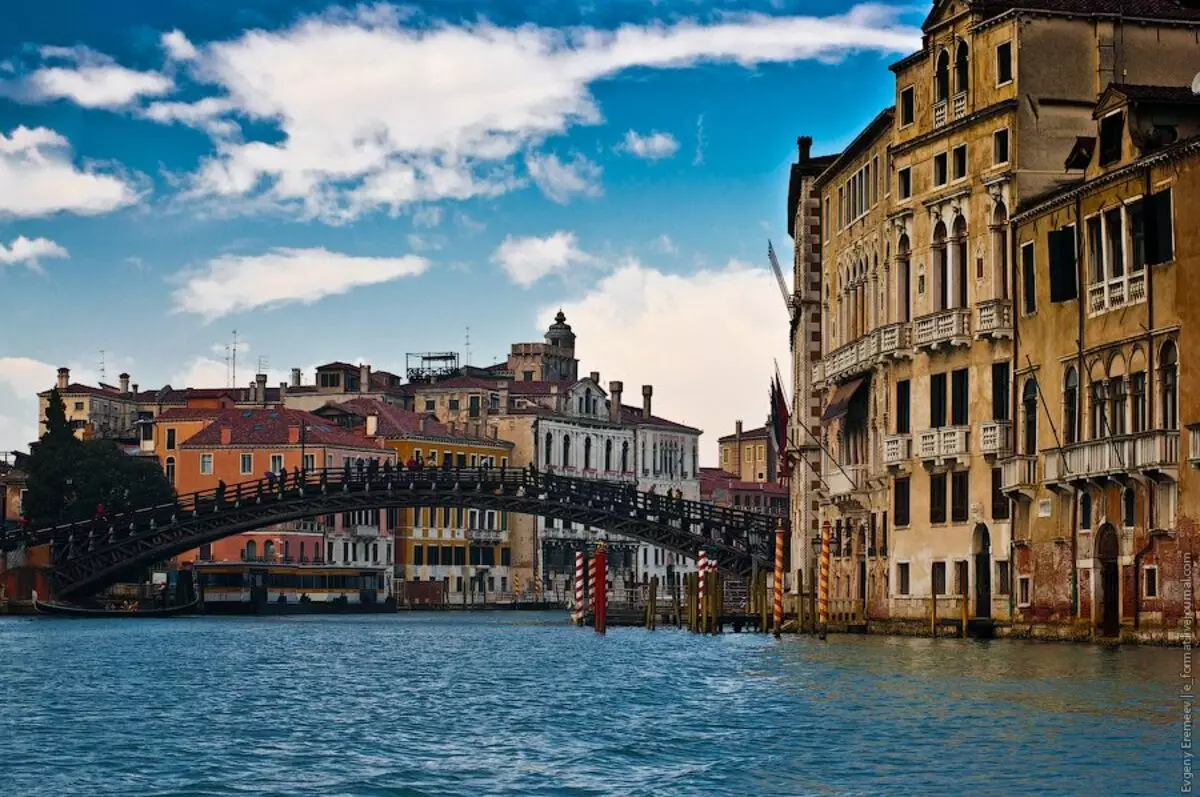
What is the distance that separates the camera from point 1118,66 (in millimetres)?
43125

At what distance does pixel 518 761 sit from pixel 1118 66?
23.2 m

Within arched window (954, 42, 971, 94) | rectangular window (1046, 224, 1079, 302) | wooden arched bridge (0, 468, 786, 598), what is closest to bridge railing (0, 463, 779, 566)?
wooden arched bridge (0, 468, 786, 598)

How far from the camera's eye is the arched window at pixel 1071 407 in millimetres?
39719

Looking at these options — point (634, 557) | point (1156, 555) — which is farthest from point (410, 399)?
point (1156, 555)

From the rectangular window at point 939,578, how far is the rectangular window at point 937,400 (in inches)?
102

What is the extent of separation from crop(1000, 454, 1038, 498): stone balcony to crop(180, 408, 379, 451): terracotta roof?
2266 inches

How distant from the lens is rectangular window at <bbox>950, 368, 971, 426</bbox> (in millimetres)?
44322

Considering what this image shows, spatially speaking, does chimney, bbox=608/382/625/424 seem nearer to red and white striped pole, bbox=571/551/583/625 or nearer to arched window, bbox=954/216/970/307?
red and white striped pole, bbox=571/551/583/625

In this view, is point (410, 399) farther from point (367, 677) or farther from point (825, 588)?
point (367, 677)

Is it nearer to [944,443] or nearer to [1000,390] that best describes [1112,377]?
[1000,390]

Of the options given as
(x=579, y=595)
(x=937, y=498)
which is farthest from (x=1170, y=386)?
(x=579, y=595)

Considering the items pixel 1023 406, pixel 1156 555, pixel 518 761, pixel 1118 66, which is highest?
pixel 1118 66

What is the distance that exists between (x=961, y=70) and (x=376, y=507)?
91.2 ft

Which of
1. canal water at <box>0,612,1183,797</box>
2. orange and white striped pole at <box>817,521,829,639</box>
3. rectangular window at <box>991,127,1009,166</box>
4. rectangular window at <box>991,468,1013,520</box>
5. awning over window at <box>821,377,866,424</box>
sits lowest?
canal water at <box>0,612,1183,797</box>
